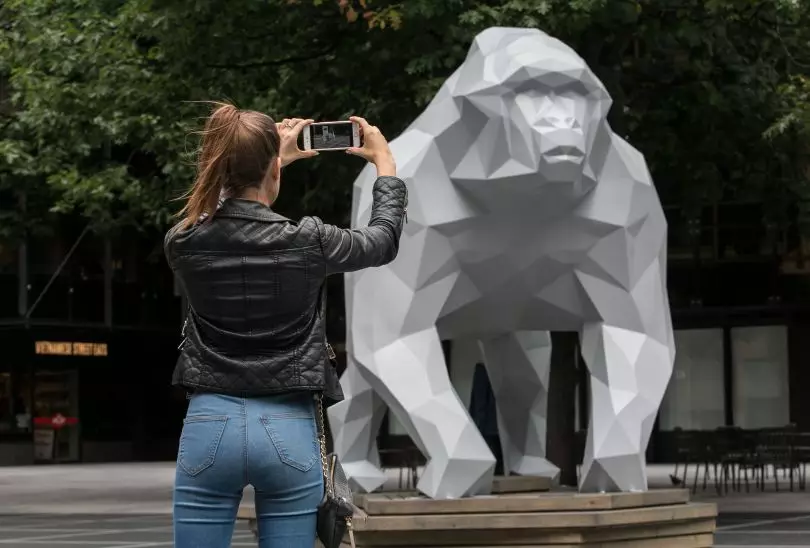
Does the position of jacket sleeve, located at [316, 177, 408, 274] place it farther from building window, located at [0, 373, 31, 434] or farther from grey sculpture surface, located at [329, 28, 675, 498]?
building window, located at [0, 373, 31, 434]

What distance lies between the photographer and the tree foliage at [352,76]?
51.9 ft

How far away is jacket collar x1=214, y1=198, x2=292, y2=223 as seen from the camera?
411 cm

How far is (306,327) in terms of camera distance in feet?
13.4

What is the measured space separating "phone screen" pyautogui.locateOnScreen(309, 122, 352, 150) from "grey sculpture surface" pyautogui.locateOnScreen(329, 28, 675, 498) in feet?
11.5

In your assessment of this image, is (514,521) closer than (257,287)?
No

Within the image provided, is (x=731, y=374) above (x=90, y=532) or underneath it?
underneath

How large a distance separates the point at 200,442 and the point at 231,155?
730 millimetres

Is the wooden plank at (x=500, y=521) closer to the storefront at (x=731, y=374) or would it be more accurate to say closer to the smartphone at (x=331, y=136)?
the smartphone at (x=331, y=136)

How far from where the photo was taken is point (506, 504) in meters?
8.22

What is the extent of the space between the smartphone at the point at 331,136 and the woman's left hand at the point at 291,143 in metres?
0.03

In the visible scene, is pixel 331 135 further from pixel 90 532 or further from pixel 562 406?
pixel 562 406

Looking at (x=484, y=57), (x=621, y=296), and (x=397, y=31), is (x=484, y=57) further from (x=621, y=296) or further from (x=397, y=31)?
(x=397, y=31)

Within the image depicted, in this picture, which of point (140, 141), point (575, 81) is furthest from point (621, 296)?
point (140, 141)

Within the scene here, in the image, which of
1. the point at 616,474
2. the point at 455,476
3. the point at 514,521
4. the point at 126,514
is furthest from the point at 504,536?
the point at 126,514
